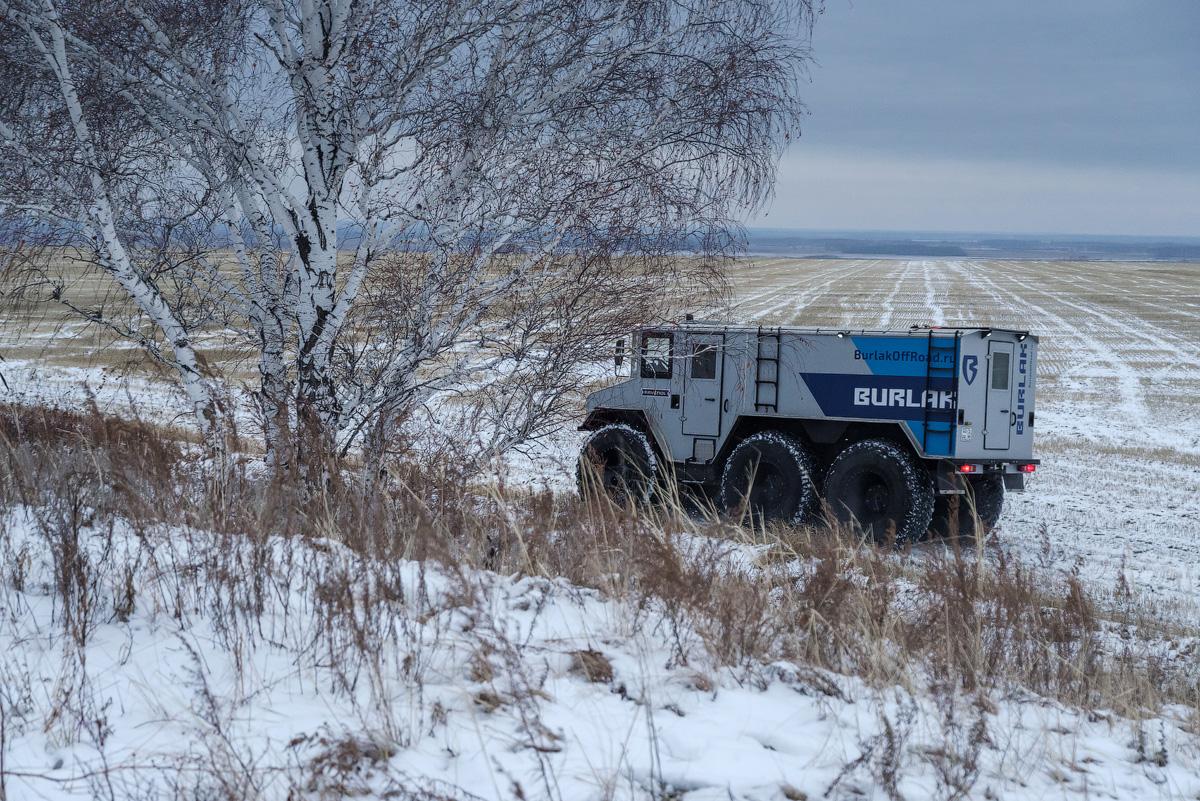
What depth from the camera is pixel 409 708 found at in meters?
3.79

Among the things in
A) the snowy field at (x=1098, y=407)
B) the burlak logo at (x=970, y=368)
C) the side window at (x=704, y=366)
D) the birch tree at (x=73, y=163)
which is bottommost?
the snowy field at (x=1098, y=407)

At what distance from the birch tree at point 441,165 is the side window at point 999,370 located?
4135 mm

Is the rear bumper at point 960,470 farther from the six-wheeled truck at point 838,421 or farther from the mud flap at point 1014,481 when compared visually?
the mud flap at point 1014,481

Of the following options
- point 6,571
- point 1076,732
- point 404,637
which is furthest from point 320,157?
point 1076,732

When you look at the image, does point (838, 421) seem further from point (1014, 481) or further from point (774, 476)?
point (1014, 481)

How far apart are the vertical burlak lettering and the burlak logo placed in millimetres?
700

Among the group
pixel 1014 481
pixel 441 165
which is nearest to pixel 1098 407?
pixel 1014 481

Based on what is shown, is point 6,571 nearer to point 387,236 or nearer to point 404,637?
point 404,637

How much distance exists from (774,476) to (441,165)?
567cm

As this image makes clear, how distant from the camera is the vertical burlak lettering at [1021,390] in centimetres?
1173

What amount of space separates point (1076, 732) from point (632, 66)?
5.89 m

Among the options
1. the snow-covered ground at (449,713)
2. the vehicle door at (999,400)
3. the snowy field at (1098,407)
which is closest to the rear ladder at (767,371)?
the vehicle door at (999,400)

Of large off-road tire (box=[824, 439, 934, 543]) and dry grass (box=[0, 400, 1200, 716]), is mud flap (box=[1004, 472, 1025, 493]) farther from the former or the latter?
dry grass (box=[0, 400, 1200, 716])

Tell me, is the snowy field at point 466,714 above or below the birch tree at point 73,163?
below
